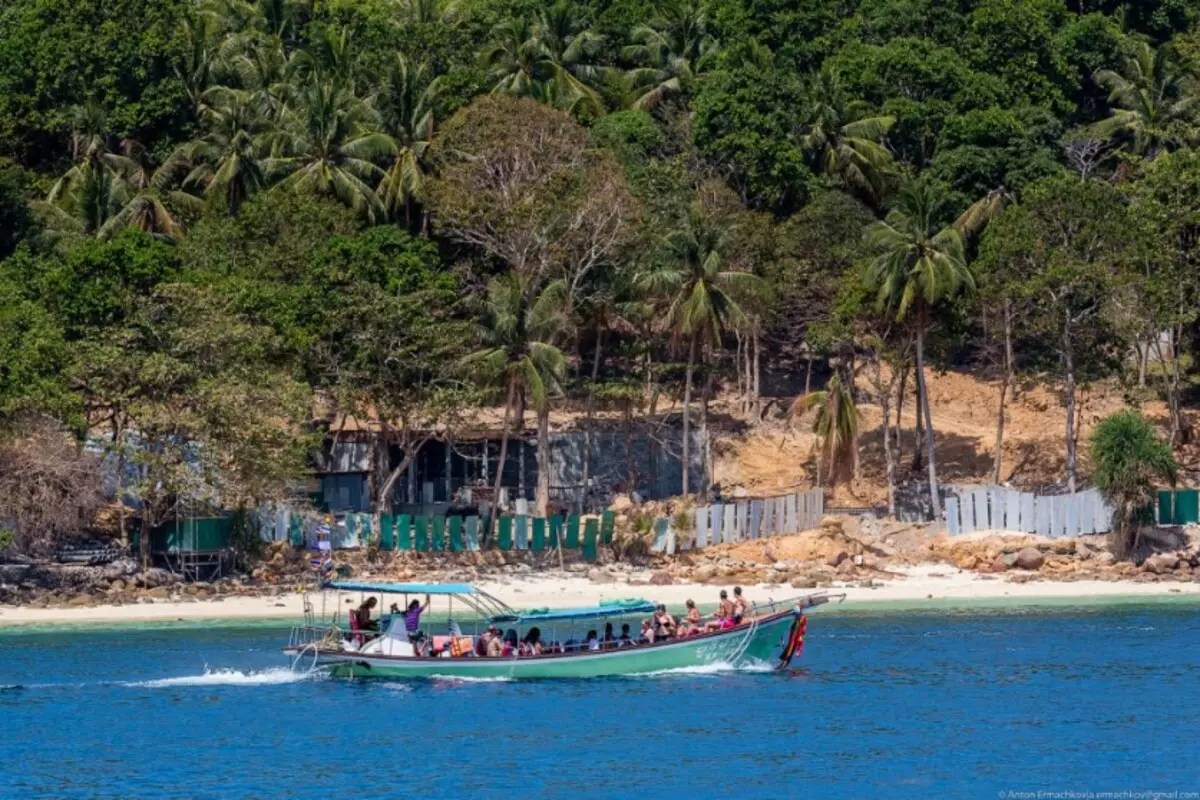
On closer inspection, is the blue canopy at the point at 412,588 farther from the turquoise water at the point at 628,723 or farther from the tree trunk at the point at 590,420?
the tree trunk at the point at 590,420

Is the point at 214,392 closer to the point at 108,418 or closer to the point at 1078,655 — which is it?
the point at 108,418

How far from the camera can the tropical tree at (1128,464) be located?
55844mm

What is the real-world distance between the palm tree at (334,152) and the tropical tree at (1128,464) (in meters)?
28.1

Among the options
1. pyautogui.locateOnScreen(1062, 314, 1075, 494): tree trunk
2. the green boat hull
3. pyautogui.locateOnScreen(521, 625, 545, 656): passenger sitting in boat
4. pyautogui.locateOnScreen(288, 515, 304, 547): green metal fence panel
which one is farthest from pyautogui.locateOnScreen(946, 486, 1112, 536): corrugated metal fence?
pyautogui.locateOnScreen(521, 625, 545, 656): passenger sitting in boat

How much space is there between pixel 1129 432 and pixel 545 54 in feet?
112

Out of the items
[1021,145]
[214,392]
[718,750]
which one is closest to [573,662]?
[718,750]

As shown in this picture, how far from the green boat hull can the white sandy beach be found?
8.37 meters

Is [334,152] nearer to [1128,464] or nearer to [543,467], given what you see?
[543,467]

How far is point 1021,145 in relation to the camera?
7338cm

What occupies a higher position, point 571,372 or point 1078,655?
point 571,372

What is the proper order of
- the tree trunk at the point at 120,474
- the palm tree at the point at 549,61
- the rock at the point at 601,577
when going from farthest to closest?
the palm tree at the point at 549,61
the rock at the point at 601,577
the tree trunk at the point at 120,474

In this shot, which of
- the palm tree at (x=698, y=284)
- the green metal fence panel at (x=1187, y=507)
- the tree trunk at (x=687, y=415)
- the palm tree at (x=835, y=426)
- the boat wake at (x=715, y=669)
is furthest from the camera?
the palm tree at (x=835, y=426)

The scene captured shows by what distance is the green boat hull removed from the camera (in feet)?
138

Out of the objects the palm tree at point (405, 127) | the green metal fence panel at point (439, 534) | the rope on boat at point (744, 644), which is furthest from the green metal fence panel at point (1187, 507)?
the palm tree at point (405, 127)
